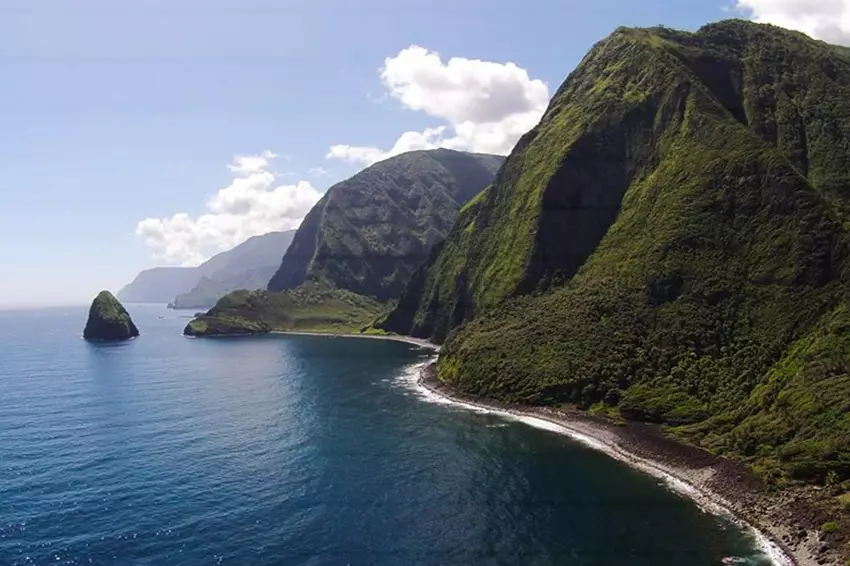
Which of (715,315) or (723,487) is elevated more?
(715,315)

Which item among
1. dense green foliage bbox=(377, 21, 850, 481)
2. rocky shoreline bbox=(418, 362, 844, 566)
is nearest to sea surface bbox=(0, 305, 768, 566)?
rocky shoreline bbox=(418, 362, 844, 566)

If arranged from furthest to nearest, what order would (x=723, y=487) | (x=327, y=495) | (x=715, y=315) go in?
(x=715, y=315) → (x=723, y=487) → (x=327, y=495)

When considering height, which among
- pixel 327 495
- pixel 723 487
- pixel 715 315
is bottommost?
pixel 327 495

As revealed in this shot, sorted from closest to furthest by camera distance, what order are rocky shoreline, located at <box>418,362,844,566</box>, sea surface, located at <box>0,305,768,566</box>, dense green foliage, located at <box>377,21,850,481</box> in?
sea surface, located at <box>0,305,768,566</box> → rocky shoreline, located at <box>418,362,844,566</box> → dense green foliage, located at <box>377,21,850,481</box>

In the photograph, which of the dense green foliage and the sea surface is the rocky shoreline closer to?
the sea surface

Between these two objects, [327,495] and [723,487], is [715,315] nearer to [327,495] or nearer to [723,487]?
[723,487]

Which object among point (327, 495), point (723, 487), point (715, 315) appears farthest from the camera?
point (715, 315)

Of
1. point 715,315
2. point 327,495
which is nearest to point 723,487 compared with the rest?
point 327,495
